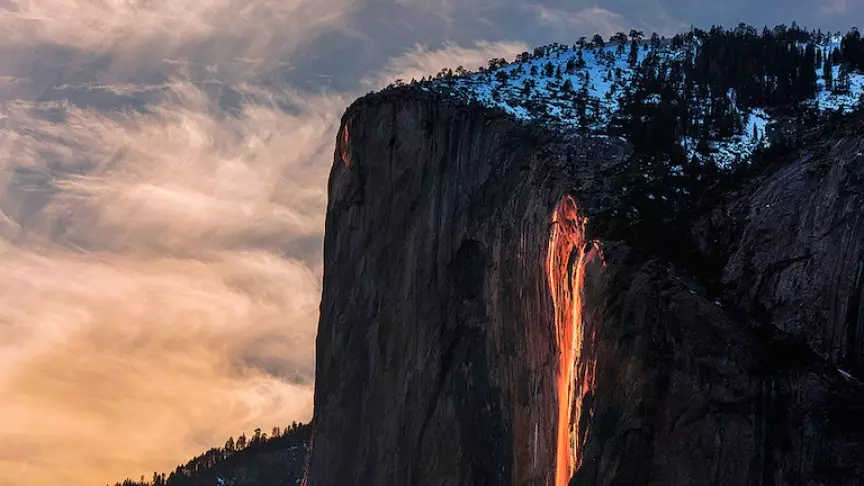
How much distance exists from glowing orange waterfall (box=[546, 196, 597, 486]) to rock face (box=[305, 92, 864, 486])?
0.77 ft

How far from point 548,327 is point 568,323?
7.73 metres

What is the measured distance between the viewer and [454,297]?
89.5 metres

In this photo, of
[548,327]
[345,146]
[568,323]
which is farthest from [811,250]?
[345,146]

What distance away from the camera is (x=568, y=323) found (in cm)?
6600

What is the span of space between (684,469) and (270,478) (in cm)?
15330

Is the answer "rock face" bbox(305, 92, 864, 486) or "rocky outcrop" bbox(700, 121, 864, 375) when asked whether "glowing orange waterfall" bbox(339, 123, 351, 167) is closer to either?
"rock face" bbox(305, 92, 864, 486)

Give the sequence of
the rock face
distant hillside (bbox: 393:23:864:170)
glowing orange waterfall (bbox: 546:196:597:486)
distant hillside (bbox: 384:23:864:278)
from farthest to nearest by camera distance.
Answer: distant hillside (bbox: 393:23:864:170)
distant hillside (bbox: 384:23:864:278)
glowing orange waterfall (bbox: 546:196:597:486)
the rock face

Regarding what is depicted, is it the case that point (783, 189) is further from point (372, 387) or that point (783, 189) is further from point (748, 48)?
point (748, 48)

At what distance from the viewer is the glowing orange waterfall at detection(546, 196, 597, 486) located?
193 ft

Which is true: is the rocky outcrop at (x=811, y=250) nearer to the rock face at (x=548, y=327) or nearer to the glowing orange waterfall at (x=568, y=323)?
the rock face at (x=548, y=327)

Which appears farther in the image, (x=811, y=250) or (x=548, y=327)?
(x=548, y=327)

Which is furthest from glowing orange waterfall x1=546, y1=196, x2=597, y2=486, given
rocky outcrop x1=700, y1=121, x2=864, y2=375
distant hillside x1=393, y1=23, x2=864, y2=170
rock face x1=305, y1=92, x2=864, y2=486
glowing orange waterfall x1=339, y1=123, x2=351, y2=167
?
glowing orange waterfall x1=339, y1=123, x2=351, y2=167

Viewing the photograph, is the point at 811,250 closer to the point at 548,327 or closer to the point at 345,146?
the point at 548,327

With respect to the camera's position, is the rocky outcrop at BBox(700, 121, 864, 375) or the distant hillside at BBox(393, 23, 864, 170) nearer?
the rocky outcrop at BBox(700, 121, 864, 375)
